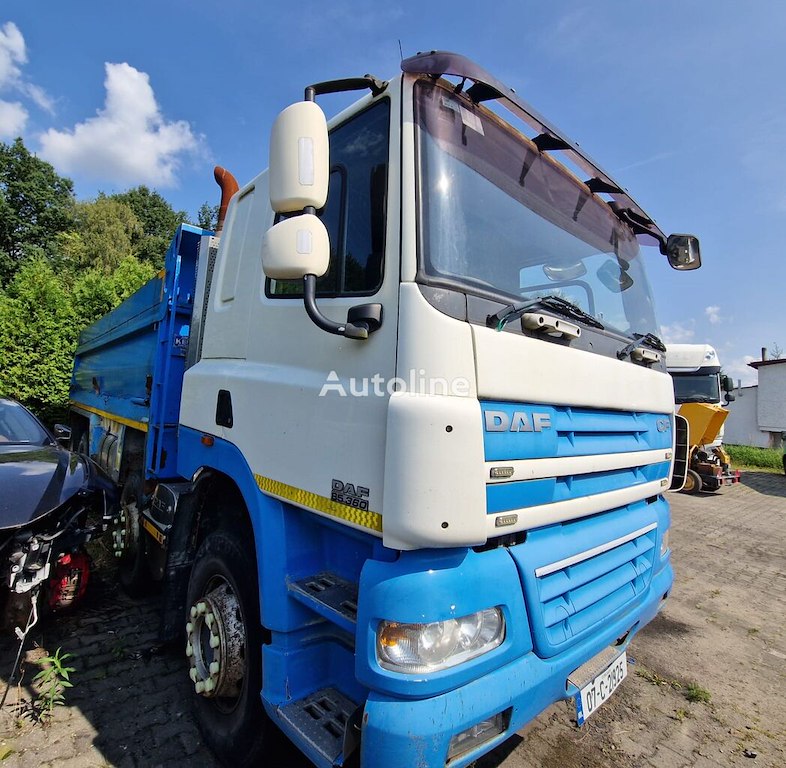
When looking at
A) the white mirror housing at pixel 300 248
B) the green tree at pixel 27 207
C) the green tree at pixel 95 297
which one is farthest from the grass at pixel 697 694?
the green tree at pixel 27 207

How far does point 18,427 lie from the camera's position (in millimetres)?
4410

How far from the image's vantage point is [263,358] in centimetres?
229

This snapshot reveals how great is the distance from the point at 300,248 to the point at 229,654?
5.84ft

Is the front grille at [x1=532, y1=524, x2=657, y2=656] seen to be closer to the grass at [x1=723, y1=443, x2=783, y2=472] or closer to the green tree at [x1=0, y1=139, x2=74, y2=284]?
the grass at [x1=723, y1=443, x2=783, y2=472]

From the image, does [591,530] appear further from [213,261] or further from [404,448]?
[213,261]

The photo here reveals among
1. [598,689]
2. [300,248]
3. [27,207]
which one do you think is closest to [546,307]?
[300,248]

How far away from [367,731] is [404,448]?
80 cm

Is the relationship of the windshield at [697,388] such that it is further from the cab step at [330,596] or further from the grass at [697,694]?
the cab step at [330,596]

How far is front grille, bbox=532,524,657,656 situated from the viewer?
166cm

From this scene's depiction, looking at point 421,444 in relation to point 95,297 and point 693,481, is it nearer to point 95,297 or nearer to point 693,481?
point 693,481

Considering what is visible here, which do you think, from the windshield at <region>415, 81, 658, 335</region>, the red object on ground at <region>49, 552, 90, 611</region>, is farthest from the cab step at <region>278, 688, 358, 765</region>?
the red object on ground at <region>49, 552, 90, 611</region>

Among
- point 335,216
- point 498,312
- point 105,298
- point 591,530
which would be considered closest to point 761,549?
point 591,530

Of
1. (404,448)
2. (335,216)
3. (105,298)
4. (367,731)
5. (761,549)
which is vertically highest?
(105,298)

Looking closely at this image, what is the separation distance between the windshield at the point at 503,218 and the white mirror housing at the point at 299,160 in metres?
0.35
